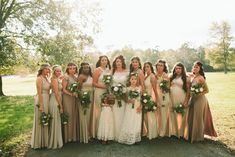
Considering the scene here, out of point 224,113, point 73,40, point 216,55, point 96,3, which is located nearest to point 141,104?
point 224,113

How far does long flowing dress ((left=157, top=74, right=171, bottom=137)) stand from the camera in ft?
36.1

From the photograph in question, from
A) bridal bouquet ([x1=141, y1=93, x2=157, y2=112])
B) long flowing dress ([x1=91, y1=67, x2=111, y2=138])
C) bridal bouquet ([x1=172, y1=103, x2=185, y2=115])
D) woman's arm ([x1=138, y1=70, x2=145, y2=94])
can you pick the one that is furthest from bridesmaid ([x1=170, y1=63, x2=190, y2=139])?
long flowing dress ([x1=91, y1=67, x2=111, y2=138])

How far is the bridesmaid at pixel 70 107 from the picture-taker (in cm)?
Result: 1048

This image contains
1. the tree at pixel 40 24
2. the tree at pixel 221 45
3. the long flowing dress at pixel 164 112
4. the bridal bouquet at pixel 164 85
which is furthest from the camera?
the tree at pixel 221 45

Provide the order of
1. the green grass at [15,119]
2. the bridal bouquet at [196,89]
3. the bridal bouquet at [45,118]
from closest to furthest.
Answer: the bridal bouquet at [45,118]
the bridal bouquet at [196,89]
the green grass at [15,119]

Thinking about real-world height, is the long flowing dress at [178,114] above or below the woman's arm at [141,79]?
below

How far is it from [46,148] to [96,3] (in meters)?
17.1

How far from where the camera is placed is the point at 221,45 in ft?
234

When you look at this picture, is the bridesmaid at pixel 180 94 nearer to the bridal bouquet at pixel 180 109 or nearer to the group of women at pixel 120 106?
the group of women at pixel 120 106

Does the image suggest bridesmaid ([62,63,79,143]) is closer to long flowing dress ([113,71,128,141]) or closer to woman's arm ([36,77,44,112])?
woman's arm ([36,77,44,112])

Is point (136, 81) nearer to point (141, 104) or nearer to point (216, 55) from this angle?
point (141, 104)

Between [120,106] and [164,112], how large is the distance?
160 centimetres

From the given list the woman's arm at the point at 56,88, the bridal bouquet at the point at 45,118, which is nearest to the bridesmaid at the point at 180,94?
the woman's arm at the point at 56,88

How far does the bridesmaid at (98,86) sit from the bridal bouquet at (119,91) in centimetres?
54
